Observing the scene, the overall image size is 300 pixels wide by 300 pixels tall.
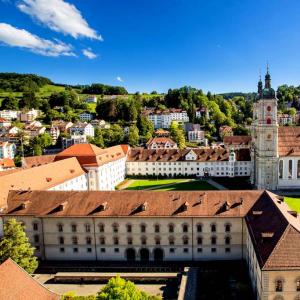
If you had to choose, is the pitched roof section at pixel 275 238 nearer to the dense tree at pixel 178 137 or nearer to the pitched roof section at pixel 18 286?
the pitched roof section at pixel 18 286

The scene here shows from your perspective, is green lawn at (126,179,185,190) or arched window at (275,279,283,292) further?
green lawn at (126,179,185,190)

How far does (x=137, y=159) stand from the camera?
4414 inches

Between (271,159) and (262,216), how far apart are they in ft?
172

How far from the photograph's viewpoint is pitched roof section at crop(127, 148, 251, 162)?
107m

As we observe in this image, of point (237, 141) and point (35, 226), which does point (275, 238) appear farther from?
point (237, 141)

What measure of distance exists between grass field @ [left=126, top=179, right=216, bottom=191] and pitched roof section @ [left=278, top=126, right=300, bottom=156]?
21.5 meters

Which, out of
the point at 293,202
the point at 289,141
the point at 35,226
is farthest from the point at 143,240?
the point at 289,141

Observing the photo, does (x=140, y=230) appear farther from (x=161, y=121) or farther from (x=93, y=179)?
(x=161, y=121)

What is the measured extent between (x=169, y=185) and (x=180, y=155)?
1774 cm

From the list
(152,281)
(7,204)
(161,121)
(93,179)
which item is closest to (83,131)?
(161,121)

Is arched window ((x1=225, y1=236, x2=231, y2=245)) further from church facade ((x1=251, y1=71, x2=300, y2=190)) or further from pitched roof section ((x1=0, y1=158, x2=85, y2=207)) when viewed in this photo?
church facade ((x1=251, y1=71, x2=300, y2=190))

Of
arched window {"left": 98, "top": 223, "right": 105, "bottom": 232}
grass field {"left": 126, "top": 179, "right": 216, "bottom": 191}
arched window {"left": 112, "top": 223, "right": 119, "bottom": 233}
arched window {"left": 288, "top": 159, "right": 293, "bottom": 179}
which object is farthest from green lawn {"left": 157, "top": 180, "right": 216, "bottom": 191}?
arched window {"left": 98, "top": 223, "right": 105, "bottom": 232}

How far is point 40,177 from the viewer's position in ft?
219

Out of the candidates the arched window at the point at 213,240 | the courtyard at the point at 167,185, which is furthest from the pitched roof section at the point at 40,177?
the arched window at the point at 213,240
